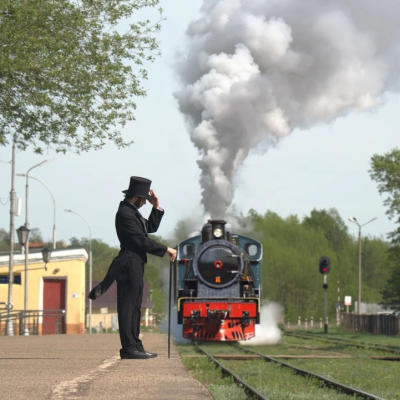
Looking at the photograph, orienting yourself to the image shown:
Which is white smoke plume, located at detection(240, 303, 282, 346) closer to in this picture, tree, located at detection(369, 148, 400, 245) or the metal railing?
the metal railing

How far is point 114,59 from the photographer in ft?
53.7

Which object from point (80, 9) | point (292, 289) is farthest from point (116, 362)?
point (292, 289)

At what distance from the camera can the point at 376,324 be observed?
3838cm

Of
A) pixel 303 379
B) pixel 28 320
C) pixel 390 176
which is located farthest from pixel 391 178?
pixel 303 379

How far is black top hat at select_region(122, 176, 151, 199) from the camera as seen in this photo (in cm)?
934

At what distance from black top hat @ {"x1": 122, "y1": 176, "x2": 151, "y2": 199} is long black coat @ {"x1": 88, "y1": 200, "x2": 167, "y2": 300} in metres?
0.16

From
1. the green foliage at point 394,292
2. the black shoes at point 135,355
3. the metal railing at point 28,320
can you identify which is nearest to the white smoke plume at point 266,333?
the metal railing at point 28,320

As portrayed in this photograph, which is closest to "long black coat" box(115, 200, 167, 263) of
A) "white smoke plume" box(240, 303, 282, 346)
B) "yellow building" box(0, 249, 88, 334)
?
"white smoke plume" box(240, 303, 282, 346)

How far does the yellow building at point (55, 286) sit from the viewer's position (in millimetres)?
38906

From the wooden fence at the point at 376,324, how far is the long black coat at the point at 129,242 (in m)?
28.8

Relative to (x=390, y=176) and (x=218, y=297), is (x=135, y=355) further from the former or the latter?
(x=390, y=176)

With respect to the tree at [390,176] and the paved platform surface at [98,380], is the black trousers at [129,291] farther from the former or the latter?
the tree at [390,176]

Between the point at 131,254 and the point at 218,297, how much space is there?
12391mm

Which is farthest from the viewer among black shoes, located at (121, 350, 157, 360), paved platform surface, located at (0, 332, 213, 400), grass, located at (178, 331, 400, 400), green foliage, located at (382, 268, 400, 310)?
green foliage, located at (382, 268, 400, 310)
